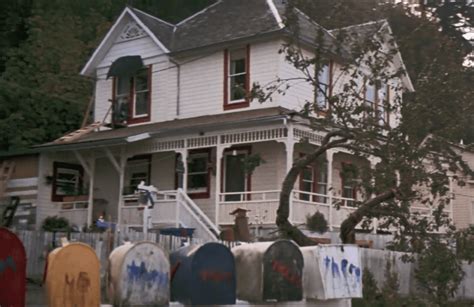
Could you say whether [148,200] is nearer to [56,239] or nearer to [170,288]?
[56,239]

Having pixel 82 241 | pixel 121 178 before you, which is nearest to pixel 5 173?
pixel 121 178

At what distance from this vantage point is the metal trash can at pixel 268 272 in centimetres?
1084

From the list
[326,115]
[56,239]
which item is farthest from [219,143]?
[326,115]

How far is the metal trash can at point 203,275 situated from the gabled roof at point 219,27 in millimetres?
14142

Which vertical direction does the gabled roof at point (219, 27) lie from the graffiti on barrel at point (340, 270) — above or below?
above

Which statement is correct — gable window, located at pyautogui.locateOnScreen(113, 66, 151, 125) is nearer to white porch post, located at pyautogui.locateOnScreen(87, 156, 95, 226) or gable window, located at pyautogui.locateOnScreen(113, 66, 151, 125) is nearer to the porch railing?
white porch post, located at pyautogui.locateOnScreen(87, 156, 95, 226)

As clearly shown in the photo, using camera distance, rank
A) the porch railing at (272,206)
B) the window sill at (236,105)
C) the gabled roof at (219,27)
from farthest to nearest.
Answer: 1. the gabled roof at (219,27)
2. the window sill at (236,105)
3. the porch railing at (272,206)

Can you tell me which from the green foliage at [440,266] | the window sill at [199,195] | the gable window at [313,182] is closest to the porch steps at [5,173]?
the window sill at [199,195]

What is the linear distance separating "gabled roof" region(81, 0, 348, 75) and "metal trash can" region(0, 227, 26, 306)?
16.1m

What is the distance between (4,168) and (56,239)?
9144 mm

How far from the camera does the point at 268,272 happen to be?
35.6 feet

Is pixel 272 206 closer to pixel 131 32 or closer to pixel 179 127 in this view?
pixel 179 127

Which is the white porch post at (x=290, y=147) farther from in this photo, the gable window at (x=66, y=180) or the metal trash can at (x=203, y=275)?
the metal trash can at (x=203, y=275)

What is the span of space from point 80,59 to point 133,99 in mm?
11141
